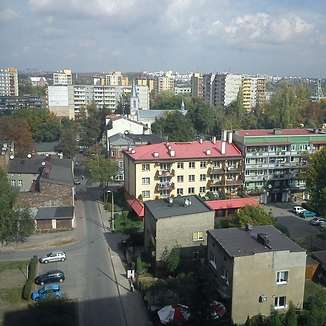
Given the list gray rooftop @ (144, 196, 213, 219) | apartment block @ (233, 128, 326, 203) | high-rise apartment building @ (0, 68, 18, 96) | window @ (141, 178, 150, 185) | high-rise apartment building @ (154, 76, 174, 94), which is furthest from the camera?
high-rise apartment building @ (154, 76, 174, 94)

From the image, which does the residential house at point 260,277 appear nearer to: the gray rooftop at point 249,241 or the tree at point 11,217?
the gray rooftop at point 249,241

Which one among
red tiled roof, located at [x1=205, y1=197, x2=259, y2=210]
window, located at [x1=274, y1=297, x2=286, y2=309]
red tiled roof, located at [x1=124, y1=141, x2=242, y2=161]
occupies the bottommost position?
window, located at [x1=274, y1=297, x2=286, y2=309]

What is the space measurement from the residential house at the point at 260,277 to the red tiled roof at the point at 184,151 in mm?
13354

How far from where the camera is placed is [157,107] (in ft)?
261

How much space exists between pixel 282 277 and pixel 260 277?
33.0 inches

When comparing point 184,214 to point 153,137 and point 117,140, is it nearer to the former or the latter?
point 117,140

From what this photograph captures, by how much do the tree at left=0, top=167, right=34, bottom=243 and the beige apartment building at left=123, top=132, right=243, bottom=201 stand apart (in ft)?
25.8

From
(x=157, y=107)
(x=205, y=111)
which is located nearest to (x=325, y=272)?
(x=205, y=111)

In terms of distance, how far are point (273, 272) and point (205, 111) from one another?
41.5 metres

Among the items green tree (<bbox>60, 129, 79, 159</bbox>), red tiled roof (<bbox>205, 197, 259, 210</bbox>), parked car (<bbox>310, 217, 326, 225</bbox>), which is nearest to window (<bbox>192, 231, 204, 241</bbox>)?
red tiled roof (<bbox>205, 197, 259, 210</bbox>)

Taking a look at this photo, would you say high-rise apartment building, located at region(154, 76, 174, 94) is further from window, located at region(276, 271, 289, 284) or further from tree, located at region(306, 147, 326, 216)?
window, located at region(276, 271, 289, 284)

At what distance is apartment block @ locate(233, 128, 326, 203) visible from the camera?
2863 cm

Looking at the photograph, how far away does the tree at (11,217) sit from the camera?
19406 millimetres

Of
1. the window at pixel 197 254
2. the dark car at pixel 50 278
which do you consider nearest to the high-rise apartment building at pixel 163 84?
the window at pixel 197 254
